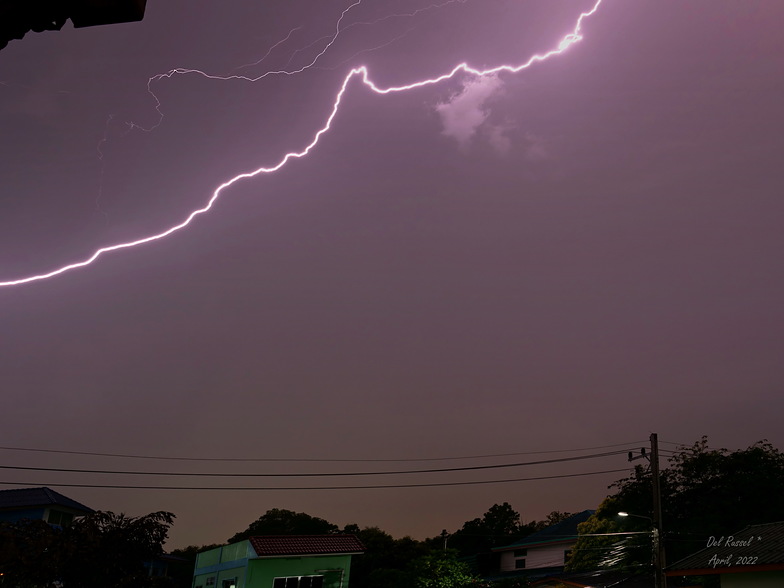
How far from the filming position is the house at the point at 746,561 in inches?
677

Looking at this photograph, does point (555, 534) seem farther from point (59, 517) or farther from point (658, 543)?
point (59, 517)

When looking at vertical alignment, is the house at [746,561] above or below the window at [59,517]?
below

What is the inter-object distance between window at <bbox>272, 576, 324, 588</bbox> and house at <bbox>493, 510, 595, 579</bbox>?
2077cm

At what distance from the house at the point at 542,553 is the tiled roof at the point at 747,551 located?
27.8m

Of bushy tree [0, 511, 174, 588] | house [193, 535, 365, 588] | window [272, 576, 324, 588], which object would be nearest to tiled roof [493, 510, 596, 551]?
house [193, 535, 365, 588]

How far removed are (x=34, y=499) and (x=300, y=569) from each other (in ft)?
62.4

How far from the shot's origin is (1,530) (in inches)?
746

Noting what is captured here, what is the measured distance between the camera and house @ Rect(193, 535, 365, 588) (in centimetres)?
3133

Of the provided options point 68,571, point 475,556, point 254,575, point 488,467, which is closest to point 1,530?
point 68,571

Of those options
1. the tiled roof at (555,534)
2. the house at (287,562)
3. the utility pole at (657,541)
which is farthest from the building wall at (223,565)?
the tiled roof at (555,534)

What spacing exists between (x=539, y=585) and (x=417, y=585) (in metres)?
6.73

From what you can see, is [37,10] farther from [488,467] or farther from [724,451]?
[724,451]

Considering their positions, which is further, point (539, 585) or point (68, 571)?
point (539, 585)

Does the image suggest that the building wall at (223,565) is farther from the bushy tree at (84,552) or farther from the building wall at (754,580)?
the building wall at (754,580)
